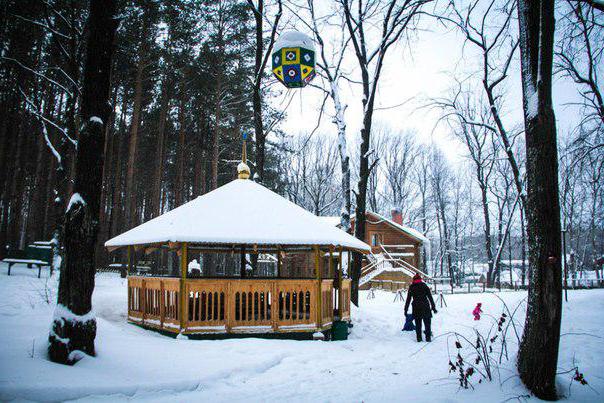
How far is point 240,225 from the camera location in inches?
361

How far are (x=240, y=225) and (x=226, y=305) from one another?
1857mm

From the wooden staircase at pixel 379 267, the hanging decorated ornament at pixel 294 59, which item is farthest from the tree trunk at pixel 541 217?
the wooden staircase at pixel 379 267

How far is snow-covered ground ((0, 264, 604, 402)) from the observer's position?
452 centimetres

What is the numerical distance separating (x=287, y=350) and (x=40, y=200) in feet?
66.2

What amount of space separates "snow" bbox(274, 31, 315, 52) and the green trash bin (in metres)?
6.80

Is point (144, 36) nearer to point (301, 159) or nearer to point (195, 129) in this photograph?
point (195, 129)

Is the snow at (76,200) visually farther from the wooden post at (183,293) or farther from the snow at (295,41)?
the snow at (295,41)

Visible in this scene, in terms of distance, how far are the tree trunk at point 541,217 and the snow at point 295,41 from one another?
4768 mm

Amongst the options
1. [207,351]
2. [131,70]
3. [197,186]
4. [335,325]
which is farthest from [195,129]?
[207,351]

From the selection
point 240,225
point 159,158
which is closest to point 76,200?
point 240,225

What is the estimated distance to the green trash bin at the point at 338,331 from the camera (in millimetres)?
9938

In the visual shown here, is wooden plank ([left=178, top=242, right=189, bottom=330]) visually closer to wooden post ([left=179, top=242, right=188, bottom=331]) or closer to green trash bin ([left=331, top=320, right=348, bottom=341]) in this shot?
wooden post ([left=179, top=242, right=188, bottom=331])

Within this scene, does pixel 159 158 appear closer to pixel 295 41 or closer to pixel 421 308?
pixel 295 41

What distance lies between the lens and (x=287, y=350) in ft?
24.7
